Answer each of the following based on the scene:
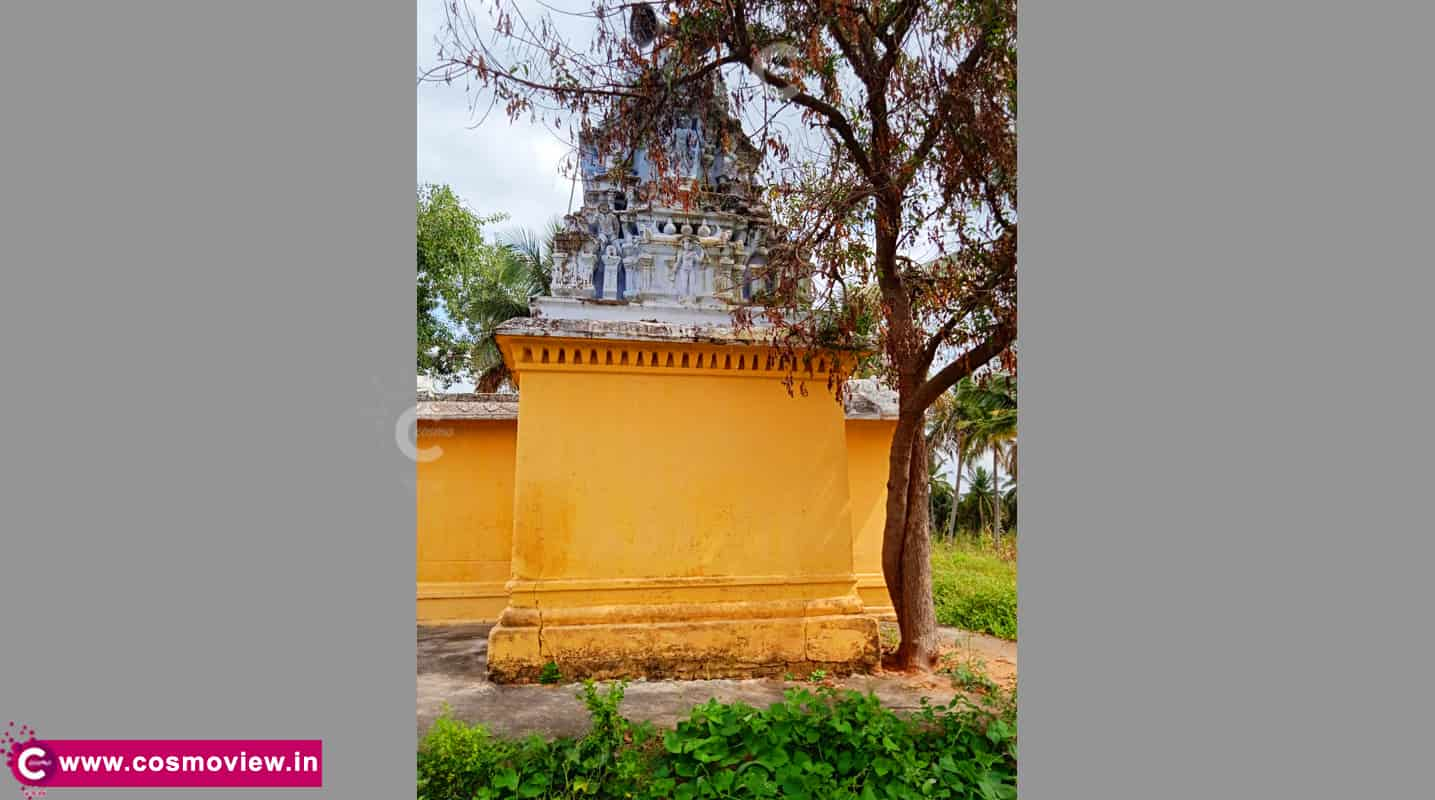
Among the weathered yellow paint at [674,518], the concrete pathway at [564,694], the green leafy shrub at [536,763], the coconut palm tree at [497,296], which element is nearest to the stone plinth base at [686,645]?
the weathered yellow paint at [674,518]

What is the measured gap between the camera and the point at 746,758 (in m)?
3.61

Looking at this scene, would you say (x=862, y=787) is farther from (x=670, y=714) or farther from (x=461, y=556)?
(x=461, y=556)

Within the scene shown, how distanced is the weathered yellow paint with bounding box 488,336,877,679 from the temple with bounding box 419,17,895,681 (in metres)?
0.01

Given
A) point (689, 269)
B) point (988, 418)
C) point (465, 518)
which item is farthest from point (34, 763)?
point (988, 418)

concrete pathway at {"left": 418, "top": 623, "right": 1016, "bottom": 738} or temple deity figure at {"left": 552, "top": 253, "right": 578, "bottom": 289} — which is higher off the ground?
temple deity figure at {"left": 552, "top": 253, "right": 578, "bottom": 289}

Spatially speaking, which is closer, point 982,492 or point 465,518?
point 465,518

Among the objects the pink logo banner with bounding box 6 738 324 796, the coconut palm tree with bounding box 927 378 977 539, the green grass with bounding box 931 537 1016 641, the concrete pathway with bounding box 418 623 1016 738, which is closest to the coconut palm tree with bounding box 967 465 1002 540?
the coconut palm tree with bounding box 927 378 977 539

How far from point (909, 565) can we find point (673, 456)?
76.4 inches

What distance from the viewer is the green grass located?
7797mm

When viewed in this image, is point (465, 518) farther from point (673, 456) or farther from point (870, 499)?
point (870, 499)

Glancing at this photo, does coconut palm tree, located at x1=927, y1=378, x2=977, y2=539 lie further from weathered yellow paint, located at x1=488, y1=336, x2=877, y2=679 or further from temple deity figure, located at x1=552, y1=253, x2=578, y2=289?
temple deity figure, located at x1=552, y1=253, x2=578, y2=289

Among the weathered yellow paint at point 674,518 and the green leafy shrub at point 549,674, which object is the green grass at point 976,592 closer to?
the weathered yellow paint at point 674,518

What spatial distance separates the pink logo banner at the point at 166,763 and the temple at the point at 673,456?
3.49 metres

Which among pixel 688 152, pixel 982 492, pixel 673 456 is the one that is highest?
pixel 688 152
